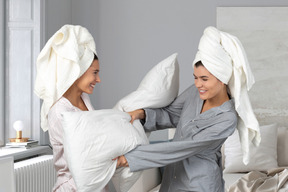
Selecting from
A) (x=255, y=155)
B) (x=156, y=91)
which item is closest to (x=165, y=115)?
(x=156, y=91)

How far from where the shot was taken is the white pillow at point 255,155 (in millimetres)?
4785

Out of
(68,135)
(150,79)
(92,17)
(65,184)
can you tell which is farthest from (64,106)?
(92,17)

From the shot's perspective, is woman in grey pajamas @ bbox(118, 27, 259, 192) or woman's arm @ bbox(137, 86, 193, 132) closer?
woman in grey pajamas @ bbox(118, 27, 259, 192)

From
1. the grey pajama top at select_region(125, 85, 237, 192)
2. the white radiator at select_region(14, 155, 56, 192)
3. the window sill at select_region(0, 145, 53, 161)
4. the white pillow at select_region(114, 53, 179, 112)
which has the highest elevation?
the white pillow at select_region(114, 53, 179, 112)

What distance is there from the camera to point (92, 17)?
18.5 feet

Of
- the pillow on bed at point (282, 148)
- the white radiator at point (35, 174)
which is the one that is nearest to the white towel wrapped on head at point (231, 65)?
the white radiator at point (35, 174)

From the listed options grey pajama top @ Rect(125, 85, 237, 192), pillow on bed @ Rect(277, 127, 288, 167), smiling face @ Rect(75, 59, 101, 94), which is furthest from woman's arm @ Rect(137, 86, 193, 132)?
pillow on bed @ Rect(277, 127, 288, 167)

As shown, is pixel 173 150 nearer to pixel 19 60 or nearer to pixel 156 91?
pixel 156 91

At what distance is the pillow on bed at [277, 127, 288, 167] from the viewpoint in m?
5.01

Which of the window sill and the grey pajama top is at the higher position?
the grey pajama top

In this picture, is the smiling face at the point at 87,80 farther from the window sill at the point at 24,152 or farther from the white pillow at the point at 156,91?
the window sill at the point at 24,152

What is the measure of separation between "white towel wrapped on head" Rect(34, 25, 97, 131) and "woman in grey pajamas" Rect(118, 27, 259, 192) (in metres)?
0.40

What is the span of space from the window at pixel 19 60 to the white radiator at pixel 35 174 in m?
0.42

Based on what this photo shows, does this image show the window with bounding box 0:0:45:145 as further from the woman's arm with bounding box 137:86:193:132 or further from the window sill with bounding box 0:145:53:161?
the woman's arm with bounding box 137:86:193:132
